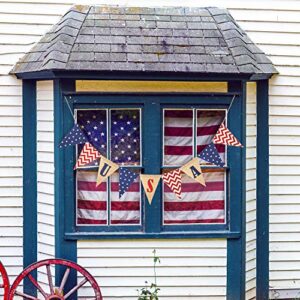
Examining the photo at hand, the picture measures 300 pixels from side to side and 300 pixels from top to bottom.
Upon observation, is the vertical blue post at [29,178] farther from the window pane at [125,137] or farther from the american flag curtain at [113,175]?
the window pane at [125,137]

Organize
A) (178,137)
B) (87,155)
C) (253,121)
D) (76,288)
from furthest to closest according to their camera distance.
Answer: (253,121) < (178,137) < (87,155) < (76,288)

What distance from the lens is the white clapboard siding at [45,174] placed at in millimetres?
7293

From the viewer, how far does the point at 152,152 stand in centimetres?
718

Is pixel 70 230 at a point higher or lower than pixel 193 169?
lower

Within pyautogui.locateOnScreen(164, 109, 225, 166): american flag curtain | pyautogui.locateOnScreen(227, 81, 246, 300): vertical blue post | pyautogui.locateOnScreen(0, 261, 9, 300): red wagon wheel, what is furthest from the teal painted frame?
pyautogui.locateOnScreen(0, 261, 9, 300): red wagon wheel

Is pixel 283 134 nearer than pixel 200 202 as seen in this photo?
No

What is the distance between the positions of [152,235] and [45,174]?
1328mm

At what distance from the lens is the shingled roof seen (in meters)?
6.88

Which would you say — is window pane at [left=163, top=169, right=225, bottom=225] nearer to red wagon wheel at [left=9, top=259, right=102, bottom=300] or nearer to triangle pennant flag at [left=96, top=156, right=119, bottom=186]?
triangle pennant flag at [left=96, top=156, right=119, bottom=186]

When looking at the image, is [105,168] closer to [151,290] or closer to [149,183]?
[149,183]

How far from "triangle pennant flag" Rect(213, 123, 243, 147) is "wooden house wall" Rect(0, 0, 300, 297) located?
48cm

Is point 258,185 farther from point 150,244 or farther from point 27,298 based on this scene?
point 27,298

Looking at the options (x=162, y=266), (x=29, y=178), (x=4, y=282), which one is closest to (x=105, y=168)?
(x=29, y=178)

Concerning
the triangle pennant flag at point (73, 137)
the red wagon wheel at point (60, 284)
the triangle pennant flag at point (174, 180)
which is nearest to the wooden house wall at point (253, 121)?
the red wagon wheel at point (60, 284)
